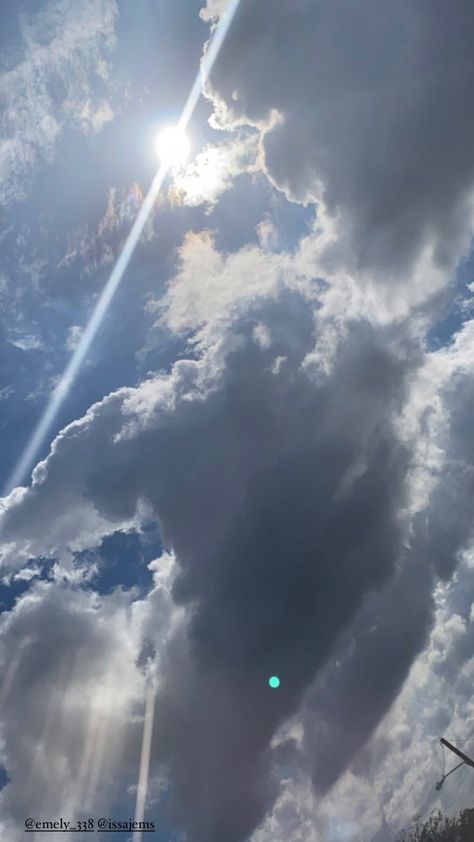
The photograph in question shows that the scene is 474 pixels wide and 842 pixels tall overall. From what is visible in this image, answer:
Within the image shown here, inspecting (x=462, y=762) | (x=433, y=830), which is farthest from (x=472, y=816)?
(x=462, y=762)

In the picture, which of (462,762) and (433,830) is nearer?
(462,762)

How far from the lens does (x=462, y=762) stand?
67.1 metres

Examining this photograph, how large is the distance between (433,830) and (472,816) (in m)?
8.00

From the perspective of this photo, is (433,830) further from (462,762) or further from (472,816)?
(462,762)

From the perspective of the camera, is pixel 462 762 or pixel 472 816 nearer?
pixel 462 762

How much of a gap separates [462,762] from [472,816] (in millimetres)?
40104

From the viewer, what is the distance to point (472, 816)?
307 feet

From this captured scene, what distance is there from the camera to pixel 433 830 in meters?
96.0

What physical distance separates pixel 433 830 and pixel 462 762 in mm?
43513
